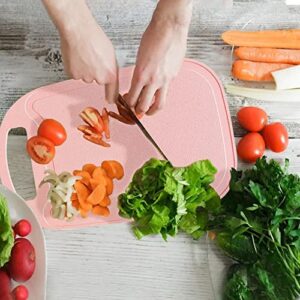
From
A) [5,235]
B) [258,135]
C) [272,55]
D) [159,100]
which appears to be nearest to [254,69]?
A: [272,55]

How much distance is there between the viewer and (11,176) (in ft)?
5.58

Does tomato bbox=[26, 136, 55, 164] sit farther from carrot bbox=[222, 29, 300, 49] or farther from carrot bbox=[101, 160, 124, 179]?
carrot bbox=[222, 29, 300, 49]

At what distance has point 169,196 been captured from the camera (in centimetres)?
153

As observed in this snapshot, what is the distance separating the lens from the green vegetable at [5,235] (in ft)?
5.07

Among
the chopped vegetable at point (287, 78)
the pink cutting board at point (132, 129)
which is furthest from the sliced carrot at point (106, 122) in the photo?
the chopped vegetable at point (287, 78)

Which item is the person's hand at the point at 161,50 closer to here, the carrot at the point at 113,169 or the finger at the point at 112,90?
the finger at the point at 112,90

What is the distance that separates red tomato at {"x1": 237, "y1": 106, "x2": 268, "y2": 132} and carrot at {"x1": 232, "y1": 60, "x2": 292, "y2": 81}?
8 centimetres

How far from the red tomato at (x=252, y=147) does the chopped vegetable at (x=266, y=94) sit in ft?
0.34

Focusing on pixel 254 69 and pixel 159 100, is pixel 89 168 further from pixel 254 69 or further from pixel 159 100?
pixel 254 69

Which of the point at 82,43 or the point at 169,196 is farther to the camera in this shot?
the point at 169,196

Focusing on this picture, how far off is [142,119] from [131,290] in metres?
0.46

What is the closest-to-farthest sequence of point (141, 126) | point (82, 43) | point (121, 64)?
point (82, 43), point (141, 126), point (121, 64)

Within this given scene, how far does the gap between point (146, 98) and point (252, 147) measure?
33 centimetres

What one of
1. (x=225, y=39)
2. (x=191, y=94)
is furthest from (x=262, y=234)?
(x=225, y=39)
